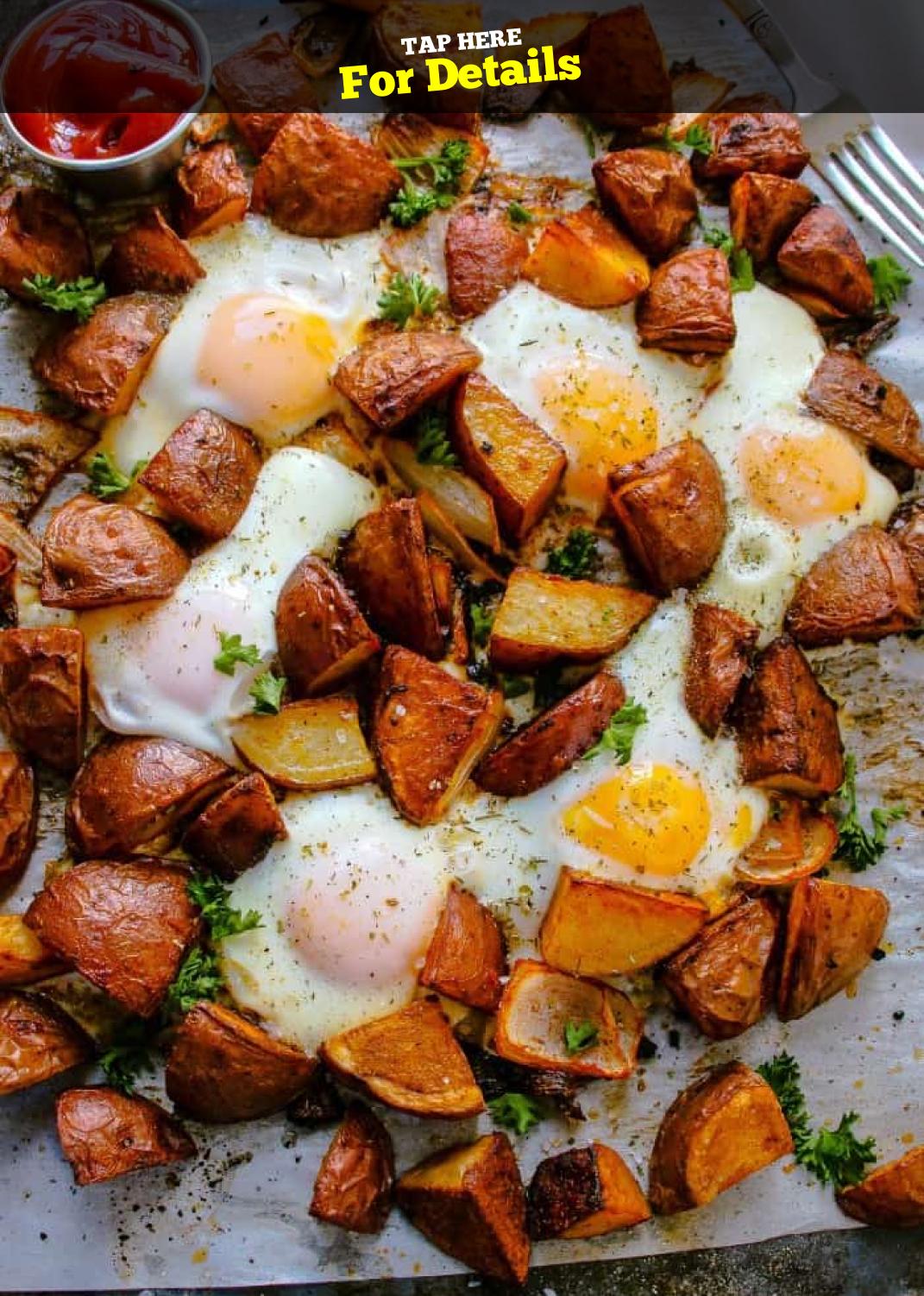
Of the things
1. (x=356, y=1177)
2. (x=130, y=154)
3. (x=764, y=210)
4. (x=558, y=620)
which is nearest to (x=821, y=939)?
(x=558, y=620)

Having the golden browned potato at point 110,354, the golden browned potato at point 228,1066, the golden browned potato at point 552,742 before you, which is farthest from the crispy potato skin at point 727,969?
the golden browned potato at point 110,354

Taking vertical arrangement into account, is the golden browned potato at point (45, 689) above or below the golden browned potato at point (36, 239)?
below

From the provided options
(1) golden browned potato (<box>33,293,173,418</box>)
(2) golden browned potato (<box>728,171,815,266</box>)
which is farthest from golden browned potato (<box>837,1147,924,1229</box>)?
(1) golden browned potato (<box>33,293,173,418</box>)

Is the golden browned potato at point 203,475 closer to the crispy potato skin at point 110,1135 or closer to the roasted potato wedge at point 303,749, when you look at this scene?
the roasted potato wedge at point 303,749

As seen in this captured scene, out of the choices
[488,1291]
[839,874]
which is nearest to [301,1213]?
[488,1291]

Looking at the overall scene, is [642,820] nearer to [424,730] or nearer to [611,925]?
[611,925]

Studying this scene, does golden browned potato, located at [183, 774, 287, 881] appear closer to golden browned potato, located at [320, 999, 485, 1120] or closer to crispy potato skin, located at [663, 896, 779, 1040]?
golden browned potato, located at [320, 999, 485, 1120]
